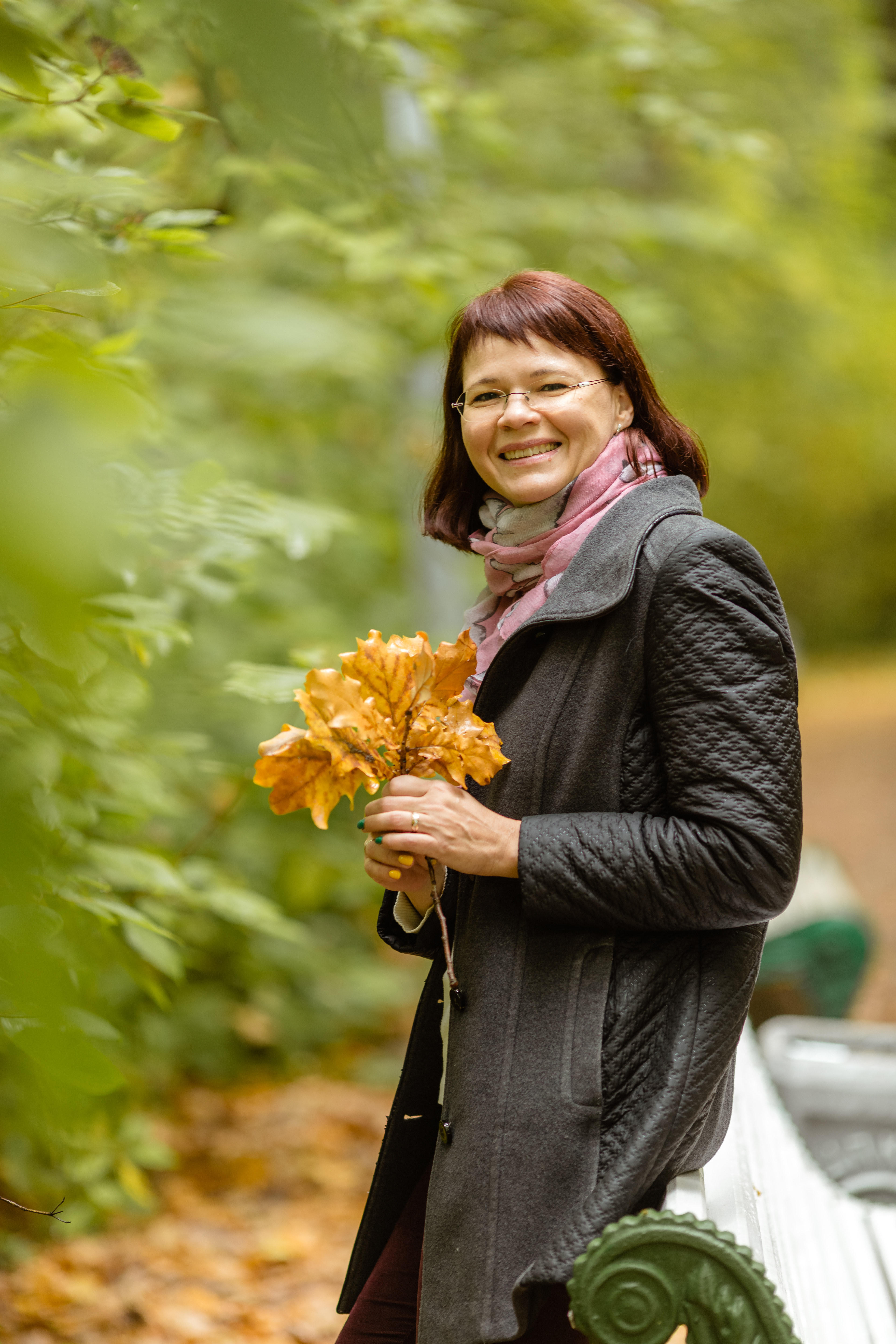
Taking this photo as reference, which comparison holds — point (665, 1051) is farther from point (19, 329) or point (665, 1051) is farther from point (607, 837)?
point (19, 329)

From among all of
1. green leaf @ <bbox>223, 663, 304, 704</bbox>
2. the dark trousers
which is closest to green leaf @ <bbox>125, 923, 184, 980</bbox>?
green leaf @ <bbox>223, 663, 304, 704</bbox>

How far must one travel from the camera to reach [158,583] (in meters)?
3.41

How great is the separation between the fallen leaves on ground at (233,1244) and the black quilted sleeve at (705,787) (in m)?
2.61

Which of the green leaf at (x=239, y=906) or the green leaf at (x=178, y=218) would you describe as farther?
the green leaf at (x=239, y=906)

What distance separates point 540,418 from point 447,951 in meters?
0.76

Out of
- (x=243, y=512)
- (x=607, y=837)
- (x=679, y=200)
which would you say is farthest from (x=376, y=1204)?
(x=679, y=200)

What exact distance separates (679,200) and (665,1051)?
24.8 ft

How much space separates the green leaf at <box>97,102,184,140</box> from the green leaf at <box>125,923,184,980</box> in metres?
1.39

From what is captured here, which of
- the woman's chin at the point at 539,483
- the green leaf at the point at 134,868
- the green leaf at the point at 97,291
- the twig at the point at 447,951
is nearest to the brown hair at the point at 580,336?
the woman's chin at the point at 539,483

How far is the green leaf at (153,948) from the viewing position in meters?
2.18

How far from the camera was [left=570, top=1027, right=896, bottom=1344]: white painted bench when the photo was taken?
4.58 feet

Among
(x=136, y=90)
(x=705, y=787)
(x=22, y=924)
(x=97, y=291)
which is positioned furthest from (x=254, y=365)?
(x=22, y=924)

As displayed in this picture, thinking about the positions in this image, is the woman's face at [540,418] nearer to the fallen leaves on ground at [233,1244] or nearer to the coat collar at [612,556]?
the coat collar at [612,556]

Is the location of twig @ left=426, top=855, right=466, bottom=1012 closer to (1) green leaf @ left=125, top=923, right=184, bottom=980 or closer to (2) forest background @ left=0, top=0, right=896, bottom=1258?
(2) forest background @ left=0, top=0, right=896, bottom=1258
